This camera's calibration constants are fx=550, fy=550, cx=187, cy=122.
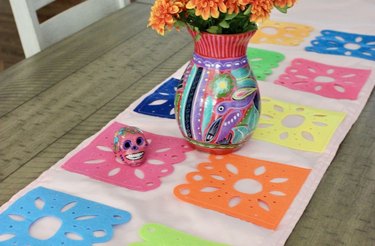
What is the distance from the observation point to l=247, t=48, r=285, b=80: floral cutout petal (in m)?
1.24

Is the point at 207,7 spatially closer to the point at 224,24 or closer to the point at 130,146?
the point at 224,24

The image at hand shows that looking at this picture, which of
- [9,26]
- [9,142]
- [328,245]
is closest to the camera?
[328,245]

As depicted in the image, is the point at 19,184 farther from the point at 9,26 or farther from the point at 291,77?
the point at 9,26

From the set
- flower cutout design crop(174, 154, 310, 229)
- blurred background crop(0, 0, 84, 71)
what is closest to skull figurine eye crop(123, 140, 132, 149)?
flower cutout design crop(174, 154, 310, 229)

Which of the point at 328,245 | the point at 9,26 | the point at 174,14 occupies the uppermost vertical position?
the point at 174,14

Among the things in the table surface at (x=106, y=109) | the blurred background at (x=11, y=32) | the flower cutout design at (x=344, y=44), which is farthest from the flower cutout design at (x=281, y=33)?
the blurred background at (x=11, y=32)

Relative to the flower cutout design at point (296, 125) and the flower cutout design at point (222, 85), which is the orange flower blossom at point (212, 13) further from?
the flower cutout design at point (296, 125)

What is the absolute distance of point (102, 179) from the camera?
2.93 ft

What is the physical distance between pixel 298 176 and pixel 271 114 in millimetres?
208

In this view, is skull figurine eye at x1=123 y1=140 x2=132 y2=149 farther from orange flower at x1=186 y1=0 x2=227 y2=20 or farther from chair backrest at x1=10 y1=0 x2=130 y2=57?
chair backrest at x1=10 y1=0 x2=130 y2=57

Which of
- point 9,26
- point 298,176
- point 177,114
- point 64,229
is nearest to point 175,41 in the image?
point 177,114

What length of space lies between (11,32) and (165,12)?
9.09 ft

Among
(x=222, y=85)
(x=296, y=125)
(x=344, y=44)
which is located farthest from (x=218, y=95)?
(x=344, y=44)

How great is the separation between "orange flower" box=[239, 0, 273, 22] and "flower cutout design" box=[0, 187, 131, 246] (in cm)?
34
